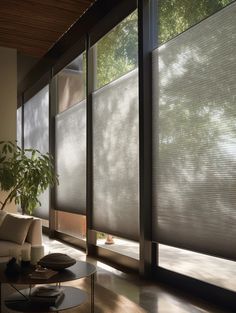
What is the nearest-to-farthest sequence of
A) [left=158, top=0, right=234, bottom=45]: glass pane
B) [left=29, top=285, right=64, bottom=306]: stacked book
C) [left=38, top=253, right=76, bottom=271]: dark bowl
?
[left=29, top=285, right=64, bottom=306]: stacked book, [left=38, top=253, right=76, bottom=271]: dark bowl, [left=158, top=0, right=234, bottom=45]: glass pane

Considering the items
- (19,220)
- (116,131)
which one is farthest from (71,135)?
(19,220)

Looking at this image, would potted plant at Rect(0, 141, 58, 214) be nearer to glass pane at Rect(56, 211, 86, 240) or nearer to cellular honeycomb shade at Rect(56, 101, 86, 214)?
cellular honeycomb shade at Rect(56, 101, 86, 214)

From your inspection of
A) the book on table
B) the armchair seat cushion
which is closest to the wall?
the armchair seat cushion

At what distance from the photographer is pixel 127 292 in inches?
147

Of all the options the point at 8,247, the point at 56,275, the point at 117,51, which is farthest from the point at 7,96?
the point at 56,275

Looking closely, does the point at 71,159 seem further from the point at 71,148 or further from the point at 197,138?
the point at 197,138

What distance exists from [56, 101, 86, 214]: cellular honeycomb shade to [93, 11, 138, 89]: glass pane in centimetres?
75

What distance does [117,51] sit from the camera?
17.1 feet

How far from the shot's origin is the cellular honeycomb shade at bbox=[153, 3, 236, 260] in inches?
126

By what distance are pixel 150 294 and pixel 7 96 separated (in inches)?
174

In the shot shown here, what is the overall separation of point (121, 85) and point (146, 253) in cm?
204

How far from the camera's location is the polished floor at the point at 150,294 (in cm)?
326

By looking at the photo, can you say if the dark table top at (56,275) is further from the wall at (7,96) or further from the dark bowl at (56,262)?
the wall at (7,96)

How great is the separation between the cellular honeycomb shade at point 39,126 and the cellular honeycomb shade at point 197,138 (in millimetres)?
4173
